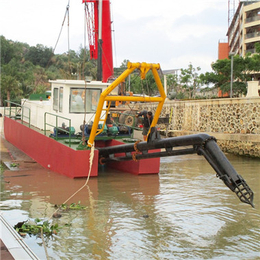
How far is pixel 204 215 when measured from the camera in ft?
28.3

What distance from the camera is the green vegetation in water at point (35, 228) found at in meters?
7.25

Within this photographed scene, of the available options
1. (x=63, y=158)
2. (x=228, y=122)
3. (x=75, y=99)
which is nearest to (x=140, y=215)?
(x=63, y=158)

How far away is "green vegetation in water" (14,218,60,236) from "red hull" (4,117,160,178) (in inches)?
182

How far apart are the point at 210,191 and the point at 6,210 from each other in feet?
17.9

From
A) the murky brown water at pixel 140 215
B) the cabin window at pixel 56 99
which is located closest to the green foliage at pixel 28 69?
the cabin window at pixel 56 99

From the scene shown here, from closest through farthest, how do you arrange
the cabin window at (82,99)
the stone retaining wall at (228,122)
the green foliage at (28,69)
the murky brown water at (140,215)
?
the murky brown water at (140,215)
the cabin window at (82,99)
the stone retaining wall at (228,122)
the green foliage at (28,69)

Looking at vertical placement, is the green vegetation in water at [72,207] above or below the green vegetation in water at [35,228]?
below

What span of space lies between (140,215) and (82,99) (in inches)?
263

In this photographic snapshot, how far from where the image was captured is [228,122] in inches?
815

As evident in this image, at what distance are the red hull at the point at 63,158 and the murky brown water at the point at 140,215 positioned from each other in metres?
0.31

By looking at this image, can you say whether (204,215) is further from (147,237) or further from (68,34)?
(68,34)

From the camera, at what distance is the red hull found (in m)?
12.2

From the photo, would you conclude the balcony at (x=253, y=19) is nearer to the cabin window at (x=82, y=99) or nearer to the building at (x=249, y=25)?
the building at (x=249, y=25)

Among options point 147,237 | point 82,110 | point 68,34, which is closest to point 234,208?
point 147,237
